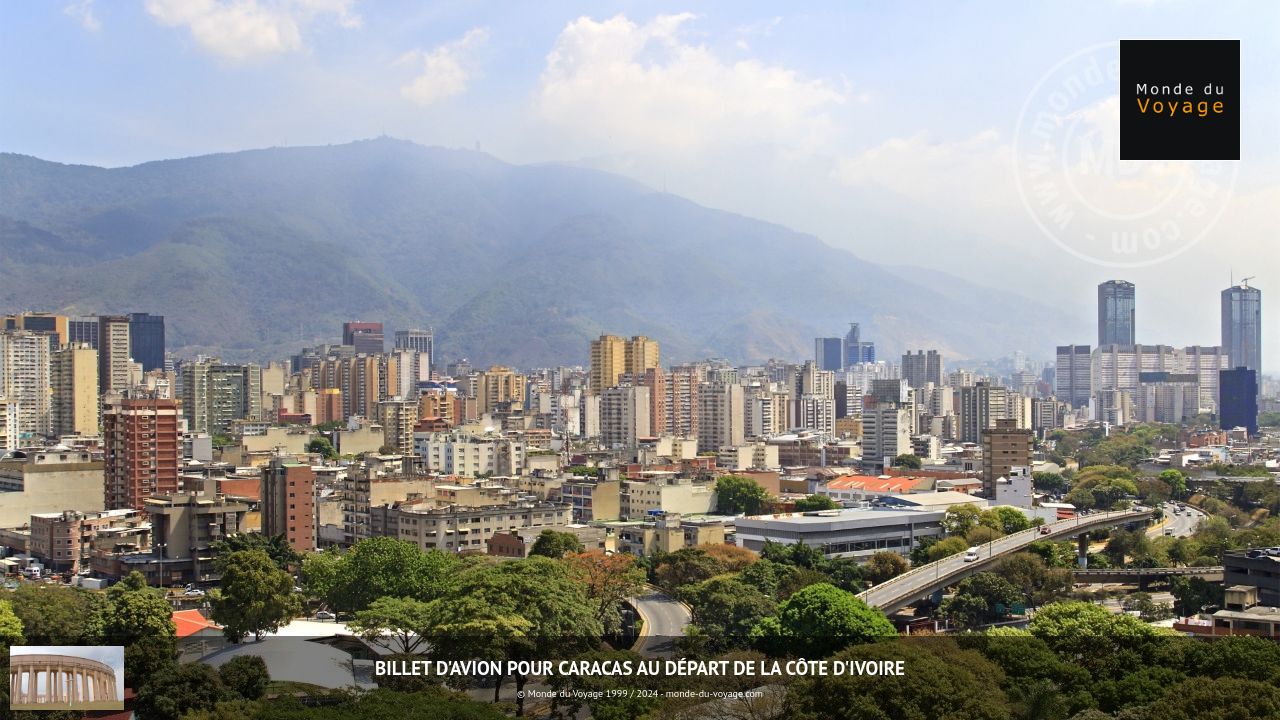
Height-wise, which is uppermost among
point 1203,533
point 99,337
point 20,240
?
point 20,240

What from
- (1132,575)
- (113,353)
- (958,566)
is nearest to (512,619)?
(958,566)

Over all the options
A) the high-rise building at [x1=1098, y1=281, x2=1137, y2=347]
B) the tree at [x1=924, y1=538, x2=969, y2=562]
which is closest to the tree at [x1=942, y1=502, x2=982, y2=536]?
the tree at [x1=924, y1=538, x2=969, y2=562]

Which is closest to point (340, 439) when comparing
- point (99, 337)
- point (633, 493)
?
point (633, 493)

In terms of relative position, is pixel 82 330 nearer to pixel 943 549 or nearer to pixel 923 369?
pixel 923 369

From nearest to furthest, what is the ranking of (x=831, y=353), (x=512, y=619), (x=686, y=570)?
1. (x=512, y=619)
2. (x=686, y=570)
3. (x=831, y=353)

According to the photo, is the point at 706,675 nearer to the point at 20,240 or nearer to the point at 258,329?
the point at 258,329

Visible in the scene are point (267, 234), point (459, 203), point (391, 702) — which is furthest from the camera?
point (459, 203)

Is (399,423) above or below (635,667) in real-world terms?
above

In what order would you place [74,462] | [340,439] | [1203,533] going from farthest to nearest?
[340,439] < [74,462] < [1203,533]
